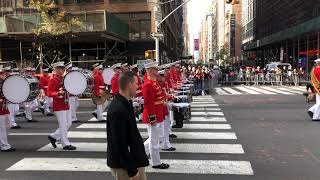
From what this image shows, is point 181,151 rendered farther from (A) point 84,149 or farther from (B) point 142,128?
(B) point 142,128

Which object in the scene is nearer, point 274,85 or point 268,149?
point 268,149

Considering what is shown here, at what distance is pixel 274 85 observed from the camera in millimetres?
36406

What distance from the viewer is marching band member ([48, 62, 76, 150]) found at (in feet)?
33.3

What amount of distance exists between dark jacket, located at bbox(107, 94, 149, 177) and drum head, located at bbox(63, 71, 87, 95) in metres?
6.47

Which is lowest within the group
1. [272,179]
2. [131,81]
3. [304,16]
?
[272,179]

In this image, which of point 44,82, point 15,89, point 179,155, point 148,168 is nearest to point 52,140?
point 15,89

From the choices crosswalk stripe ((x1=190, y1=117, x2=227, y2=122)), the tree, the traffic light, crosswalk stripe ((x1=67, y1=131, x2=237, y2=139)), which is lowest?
crosswalk stripe ((x1=67, y1=131, x2=237, y2=139))

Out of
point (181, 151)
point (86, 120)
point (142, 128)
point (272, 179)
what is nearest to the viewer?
point (272, 179)

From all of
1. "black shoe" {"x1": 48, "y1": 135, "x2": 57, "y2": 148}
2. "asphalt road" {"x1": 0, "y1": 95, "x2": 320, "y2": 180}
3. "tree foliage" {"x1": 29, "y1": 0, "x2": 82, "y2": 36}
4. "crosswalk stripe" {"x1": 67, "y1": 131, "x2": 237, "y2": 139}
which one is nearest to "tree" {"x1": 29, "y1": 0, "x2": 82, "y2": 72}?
"tree foliage" {"x1": 29, "y1": 0, "x2": 82, "y2": 36}

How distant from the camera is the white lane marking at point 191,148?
9867 mm

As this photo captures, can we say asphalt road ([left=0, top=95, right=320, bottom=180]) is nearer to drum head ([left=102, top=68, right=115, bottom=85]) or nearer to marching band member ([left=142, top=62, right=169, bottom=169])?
marching band member ([left=142, top=62, right=169, bottom=169])

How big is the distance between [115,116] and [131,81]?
1.37 ft

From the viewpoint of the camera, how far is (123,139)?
467 cm

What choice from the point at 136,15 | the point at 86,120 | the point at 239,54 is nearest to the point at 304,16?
the point at 136,15
